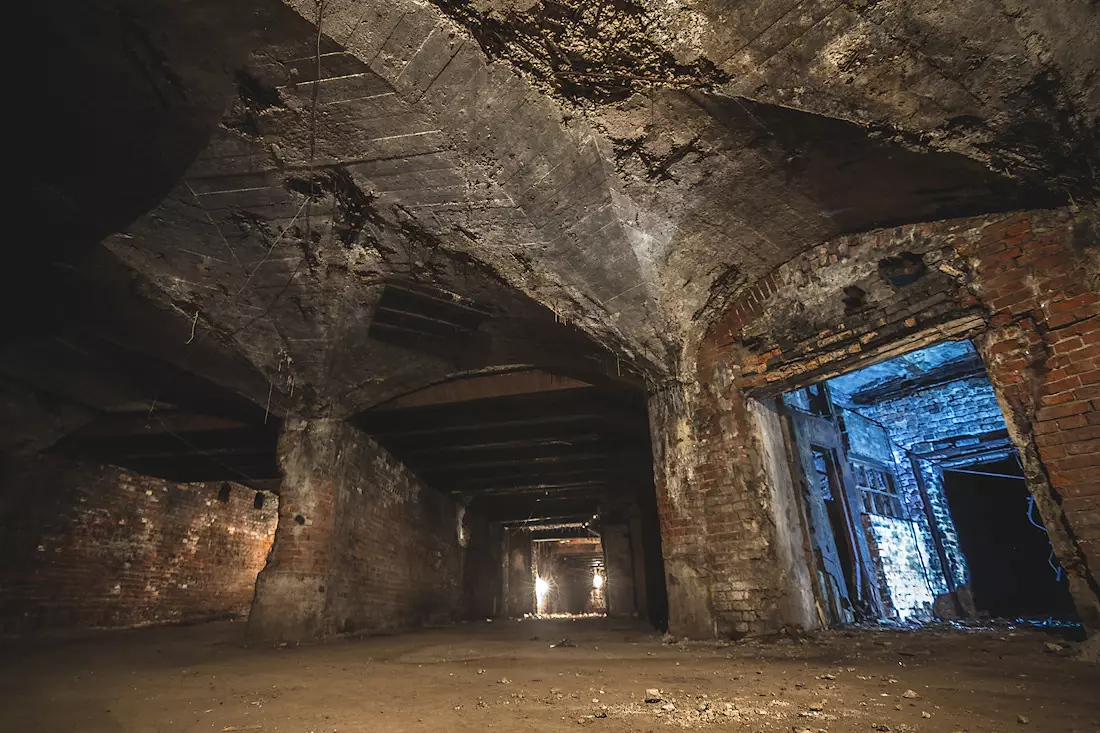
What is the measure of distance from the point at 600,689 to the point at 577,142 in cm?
335

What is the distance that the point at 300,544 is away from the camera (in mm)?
6062

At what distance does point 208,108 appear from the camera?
3.59 meters

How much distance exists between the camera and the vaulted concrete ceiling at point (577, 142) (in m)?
2.90

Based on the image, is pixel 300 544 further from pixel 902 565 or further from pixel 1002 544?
pixel 1002 544

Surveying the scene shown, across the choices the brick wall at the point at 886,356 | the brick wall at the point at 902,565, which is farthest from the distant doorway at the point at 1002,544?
the brick wall at the point at 886,356

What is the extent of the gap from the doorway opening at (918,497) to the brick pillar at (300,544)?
513cm

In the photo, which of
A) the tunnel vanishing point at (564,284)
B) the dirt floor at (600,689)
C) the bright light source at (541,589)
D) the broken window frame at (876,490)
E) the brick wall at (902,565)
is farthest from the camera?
the bright light source at (541,589)

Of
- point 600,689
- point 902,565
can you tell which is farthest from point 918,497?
point 600,689

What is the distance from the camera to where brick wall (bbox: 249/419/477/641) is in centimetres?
581

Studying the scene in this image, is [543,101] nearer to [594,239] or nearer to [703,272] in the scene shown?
[594,239]

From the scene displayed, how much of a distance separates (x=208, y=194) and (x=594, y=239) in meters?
3.13

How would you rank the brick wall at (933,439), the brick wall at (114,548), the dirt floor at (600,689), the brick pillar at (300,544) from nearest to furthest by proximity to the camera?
the dirt floor at (600,689), the brick pillar at (300,544), the brick wall at (114,548), the brick wall at (933,439)

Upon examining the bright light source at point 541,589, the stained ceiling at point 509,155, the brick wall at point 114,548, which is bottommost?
the bright light source at point 541,589

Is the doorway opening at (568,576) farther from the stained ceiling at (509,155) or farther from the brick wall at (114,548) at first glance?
the stained ceiling at (509,155)
